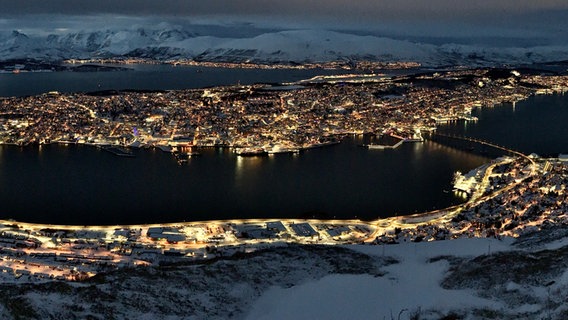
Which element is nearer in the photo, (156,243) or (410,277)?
(410,277)

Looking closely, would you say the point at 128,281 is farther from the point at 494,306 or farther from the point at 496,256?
the point at 496,256

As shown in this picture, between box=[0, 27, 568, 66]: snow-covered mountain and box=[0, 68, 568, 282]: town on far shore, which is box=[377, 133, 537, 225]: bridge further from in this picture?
box=[0, 27, 568, 66]: snow-covered mountain

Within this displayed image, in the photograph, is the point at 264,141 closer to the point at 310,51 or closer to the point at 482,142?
the point at 482,142

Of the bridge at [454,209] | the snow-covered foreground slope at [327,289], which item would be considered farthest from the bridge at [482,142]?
the snow-covered foreground slope at [327,289]

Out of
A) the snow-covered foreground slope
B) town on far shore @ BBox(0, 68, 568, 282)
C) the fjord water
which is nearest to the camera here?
the snow-covered foreground slope

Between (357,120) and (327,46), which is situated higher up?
(327,46)

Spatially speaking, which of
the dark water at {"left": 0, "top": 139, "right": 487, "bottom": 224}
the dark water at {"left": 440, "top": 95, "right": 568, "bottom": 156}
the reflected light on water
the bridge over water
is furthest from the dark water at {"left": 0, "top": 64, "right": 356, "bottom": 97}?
the reflected light on water

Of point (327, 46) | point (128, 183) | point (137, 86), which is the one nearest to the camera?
point (128, 183)

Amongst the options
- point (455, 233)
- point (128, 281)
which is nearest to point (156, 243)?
point (128, 281)

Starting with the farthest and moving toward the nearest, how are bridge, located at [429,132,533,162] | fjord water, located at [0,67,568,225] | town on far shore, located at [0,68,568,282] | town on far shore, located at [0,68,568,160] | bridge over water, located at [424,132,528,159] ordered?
town on far shore, located at [0,68,568,160]
bridge over water, located at [424,132,528,159]
bridge, located at [429,132,533,162]
fjord water, located at [0,67,568,225]
town on far shore, located at [0,68,568,282]
